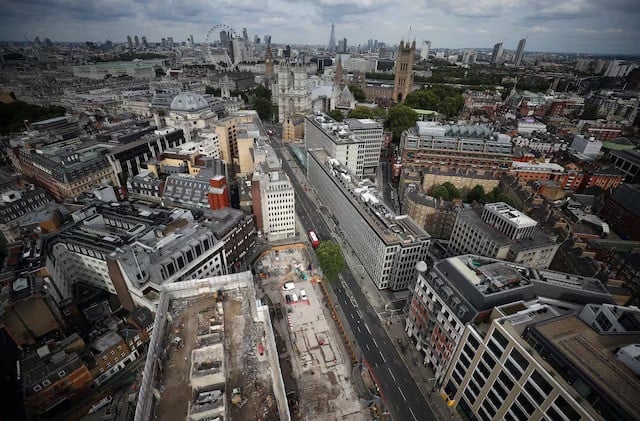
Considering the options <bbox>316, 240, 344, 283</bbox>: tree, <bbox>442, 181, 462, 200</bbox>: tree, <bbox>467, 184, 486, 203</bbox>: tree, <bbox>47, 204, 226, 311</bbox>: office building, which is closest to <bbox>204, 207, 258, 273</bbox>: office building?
<bbox>47, 204, 226, 311</bbox>: office building

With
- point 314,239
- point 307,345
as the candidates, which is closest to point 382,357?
point 307,345

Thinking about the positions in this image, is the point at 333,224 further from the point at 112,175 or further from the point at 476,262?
the point at 112,175

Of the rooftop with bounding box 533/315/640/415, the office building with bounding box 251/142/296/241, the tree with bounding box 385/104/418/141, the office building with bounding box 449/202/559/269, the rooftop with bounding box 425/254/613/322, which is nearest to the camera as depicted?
the rooftop with bounding box 533/315/640/415

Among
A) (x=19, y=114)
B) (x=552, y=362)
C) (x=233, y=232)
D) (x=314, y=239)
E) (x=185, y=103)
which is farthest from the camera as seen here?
(x=19, y=114)

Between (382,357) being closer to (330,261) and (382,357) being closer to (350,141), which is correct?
(330,261)

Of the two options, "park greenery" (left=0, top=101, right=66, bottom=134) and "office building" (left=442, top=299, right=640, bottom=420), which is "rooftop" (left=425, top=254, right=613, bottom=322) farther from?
"park greenery" (left=0, top=101, right=66, bottom=134)

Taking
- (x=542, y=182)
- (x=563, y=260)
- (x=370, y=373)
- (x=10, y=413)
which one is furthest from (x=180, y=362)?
(x=542, y=182)
